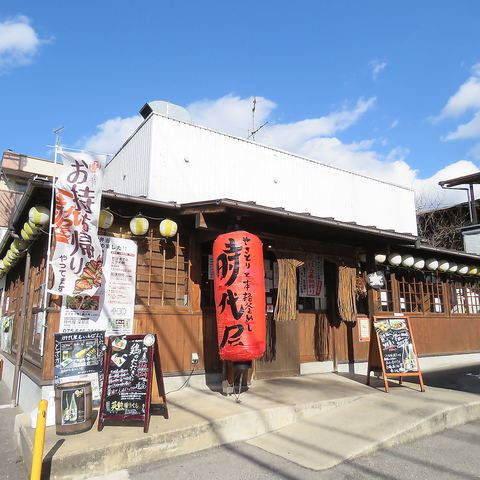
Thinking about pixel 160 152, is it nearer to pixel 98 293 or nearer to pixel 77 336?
pixel 98 293

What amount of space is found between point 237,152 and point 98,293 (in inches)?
265

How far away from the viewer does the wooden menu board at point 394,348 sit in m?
7.90

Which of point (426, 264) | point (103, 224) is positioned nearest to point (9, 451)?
point (103, 224)

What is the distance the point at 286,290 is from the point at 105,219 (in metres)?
3.85

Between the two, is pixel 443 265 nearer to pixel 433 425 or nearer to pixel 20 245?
pixel 433 425

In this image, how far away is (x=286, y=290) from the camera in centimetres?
812

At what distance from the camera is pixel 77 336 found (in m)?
5.89

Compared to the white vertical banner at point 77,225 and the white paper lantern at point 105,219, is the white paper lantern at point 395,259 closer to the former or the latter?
the white paper lantern at point 105,219

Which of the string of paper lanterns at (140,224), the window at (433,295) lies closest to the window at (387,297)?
the window at (433,295)

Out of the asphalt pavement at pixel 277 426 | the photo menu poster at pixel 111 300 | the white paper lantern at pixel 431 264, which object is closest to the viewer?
the asphalt pavement at pixel 277 426

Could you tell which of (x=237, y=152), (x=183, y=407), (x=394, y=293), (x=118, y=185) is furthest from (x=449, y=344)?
(x=118, y=185)

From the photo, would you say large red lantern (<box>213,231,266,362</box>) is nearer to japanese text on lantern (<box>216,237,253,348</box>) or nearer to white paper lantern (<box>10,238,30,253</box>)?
japanese text on lantern (<box>216,237,253,348</box>)

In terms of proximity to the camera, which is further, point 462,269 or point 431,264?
point 462,269

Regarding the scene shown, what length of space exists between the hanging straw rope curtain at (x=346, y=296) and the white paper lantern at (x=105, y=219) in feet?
17.4
